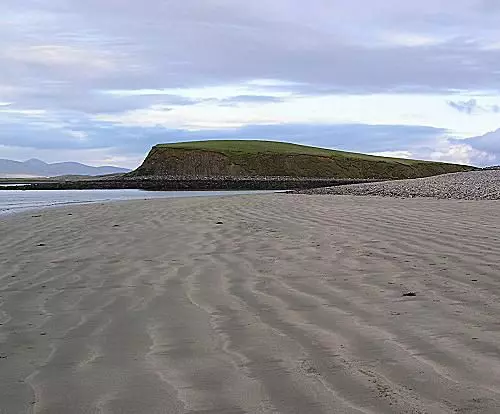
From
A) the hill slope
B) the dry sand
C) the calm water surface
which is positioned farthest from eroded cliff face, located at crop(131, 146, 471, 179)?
the dry sand

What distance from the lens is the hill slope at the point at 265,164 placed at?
97.5 metres

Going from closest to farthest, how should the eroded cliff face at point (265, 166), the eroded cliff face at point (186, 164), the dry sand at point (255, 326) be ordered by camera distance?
the dry sand at point (255, 326) → the eroded cliff face at point (186, 164) → the eroded cliff face at point (265, 166)

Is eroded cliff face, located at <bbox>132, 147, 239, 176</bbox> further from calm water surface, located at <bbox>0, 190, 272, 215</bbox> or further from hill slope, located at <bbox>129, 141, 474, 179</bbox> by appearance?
calm water surface, located at <bbox>0, 190, 272, 215</bbox>

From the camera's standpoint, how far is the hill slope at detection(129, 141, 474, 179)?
97500 mm

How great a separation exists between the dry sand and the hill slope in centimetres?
8862

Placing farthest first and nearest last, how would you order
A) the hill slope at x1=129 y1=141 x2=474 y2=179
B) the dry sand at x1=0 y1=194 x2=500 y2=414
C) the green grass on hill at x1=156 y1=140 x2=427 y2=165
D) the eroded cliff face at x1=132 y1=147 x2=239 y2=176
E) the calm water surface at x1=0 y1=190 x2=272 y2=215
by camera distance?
the green grass on hill at x1=156 y1=140 x2=427 y2=165 < the hill slope at x1=129 y1=141 x2=474 y2=179 < the eroded cliff face at x1=132 y1=147 x2=239 y2=176 < the calm water surface at x1=0 y1=190 x2=272 y2=215 < the dry sand at x1=0 y1=194 x2=500 y2=414

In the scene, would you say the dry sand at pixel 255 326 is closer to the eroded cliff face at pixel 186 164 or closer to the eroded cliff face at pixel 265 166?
the eroded cliff face at pixel 265 166

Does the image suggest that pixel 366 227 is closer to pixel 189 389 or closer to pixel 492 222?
pixel 492 222

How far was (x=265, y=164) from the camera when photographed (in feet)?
329

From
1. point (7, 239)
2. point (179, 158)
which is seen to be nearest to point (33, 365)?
point (7, 239)

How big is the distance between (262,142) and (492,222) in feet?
355

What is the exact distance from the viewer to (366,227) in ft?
34.6

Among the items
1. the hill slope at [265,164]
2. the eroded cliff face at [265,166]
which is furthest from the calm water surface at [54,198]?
the hill slope at [265,164]

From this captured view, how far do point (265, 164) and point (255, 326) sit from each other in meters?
96.2
